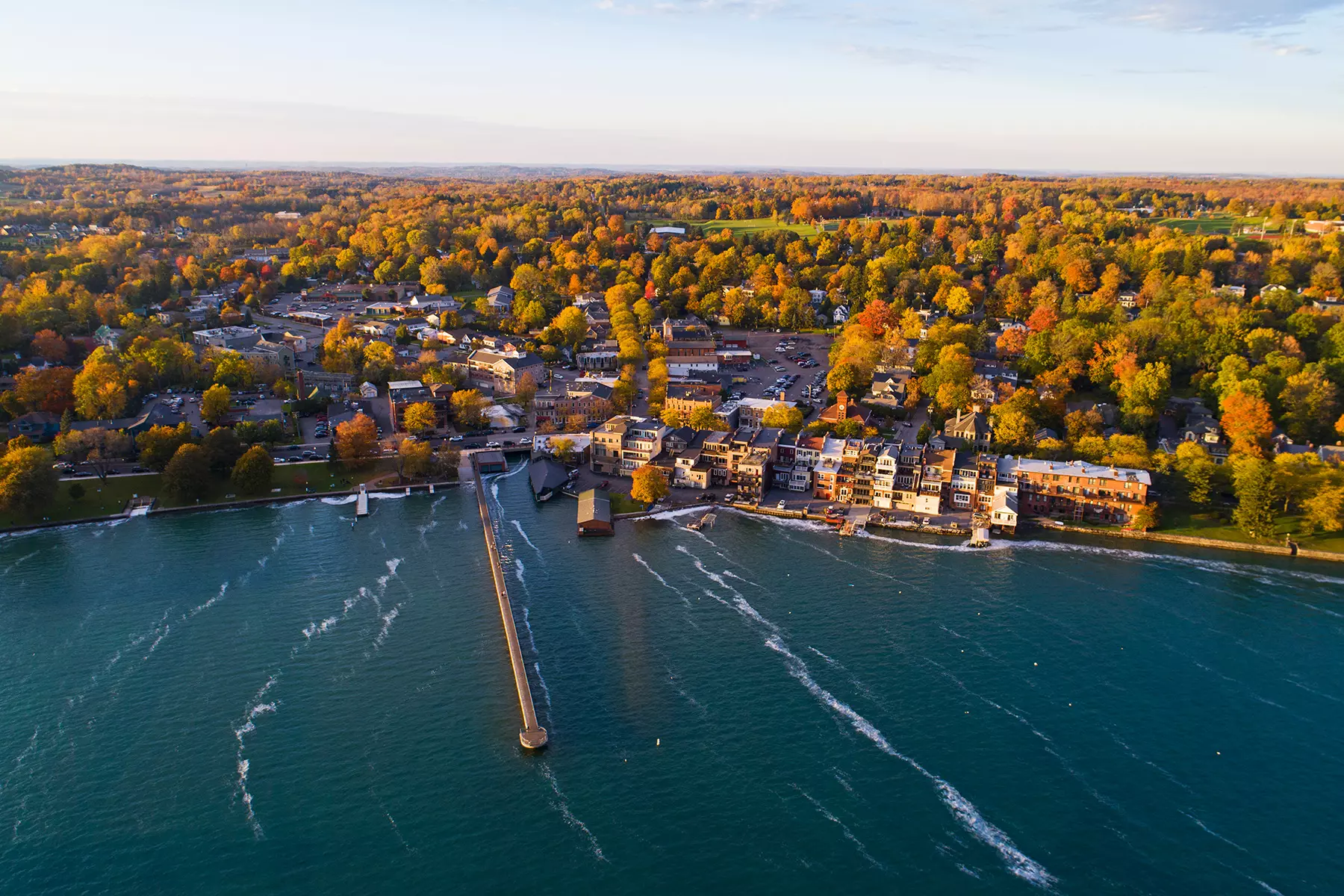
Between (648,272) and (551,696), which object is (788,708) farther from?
(648,272)

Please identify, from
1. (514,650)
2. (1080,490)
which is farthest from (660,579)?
(1080,490)

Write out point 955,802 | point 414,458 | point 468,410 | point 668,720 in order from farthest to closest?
point 468,410 < point 414,458 < point 668,720 < point 955,802

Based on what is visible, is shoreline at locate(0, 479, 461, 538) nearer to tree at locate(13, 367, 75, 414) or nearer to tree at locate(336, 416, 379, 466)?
tree at locate(336, 416, 379, 466)

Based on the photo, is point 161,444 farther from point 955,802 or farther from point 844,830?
point 955,802

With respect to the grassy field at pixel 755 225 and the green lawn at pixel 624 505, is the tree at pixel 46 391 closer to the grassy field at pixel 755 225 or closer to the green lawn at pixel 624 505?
the green lawn at pixel 624 505

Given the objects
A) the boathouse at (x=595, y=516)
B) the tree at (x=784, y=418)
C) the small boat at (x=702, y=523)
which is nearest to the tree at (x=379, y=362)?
the boathouse at (x=595, y=516)

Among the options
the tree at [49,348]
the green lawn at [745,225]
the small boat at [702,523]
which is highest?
the green lawn at [745,225]
